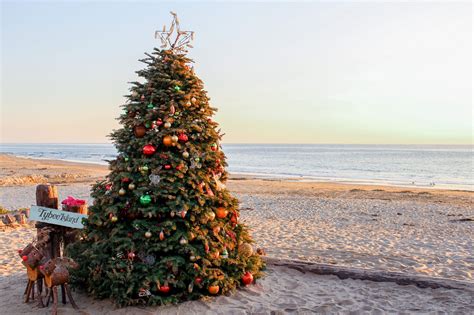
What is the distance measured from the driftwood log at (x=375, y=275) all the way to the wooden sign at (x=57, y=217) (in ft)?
11.0

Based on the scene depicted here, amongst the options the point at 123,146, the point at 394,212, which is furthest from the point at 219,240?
the point at 394,212

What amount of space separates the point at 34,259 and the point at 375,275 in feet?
16.9

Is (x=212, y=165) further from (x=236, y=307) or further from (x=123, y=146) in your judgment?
(x=236, y=307)

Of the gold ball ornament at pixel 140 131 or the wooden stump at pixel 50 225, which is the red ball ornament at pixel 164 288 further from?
the gold ball ornament at pixel 140 131

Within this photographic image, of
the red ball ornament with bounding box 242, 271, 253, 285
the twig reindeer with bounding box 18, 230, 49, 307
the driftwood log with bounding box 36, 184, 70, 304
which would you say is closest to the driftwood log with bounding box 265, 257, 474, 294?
the red ball ornament with bounding box 242, 271, 253, 285

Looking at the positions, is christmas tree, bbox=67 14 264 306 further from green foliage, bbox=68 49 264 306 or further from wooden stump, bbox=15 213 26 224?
wooden stump, bbox=15 213 26 224

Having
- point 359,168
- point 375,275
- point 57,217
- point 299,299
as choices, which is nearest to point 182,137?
point 57,217

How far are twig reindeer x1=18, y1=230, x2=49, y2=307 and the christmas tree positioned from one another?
0.44m

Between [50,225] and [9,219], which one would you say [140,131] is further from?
[9,219]

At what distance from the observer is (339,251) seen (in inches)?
372

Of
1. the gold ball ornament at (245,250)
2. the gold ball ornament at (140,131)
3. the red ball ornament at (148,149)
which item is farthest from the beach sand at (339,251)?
the gold ball ornament at (140,131)

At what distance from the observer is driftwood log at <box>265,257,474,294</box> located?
629 centimetres

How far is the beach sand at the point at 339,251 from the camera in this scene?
5703mm

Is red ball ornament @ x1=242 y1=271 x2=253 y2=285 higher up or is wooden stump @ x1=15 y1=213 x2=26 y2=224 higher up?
red ball ornament @ x1=242 y1=271 x2=253 y2=285
